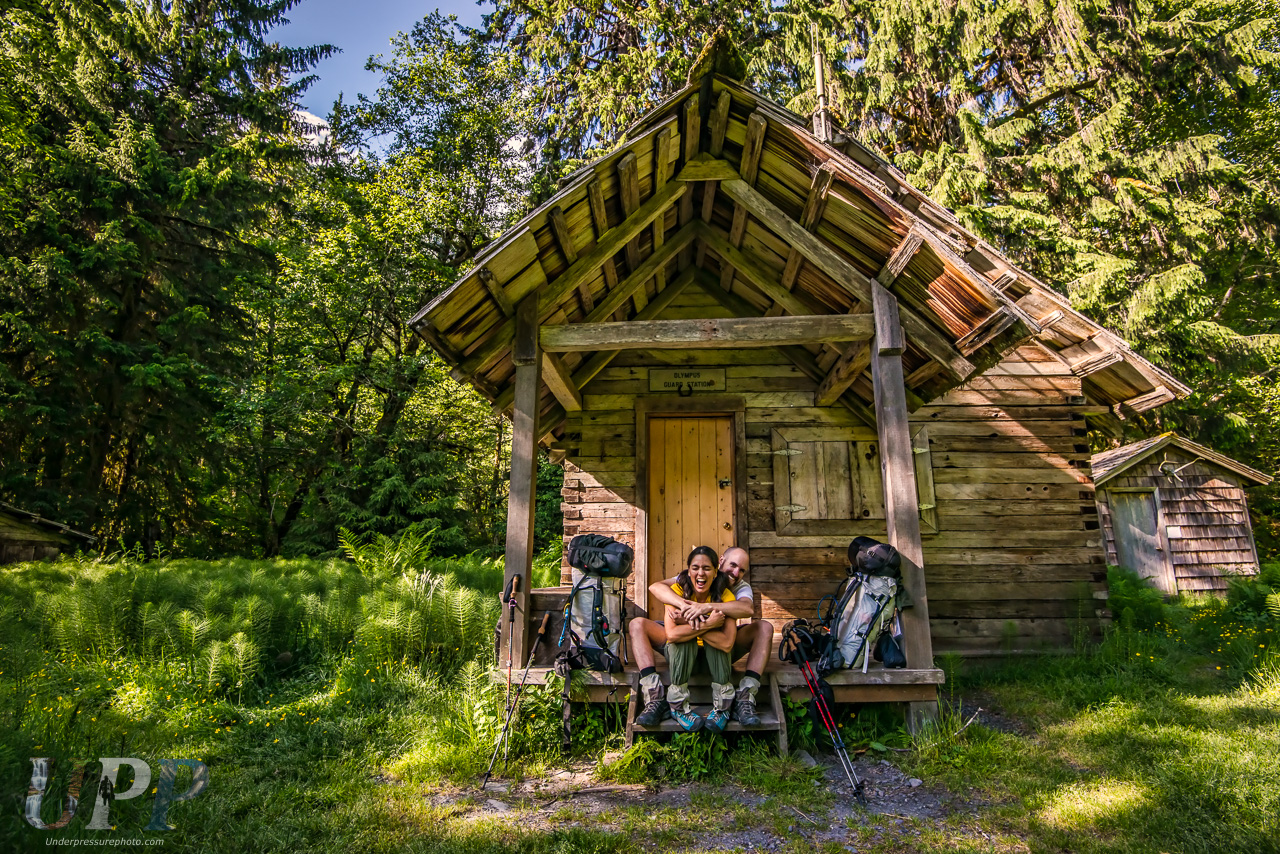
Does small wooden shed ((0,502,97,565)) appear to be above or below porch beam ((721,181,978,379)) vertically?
below

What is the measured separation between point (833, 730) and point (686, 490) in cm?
319

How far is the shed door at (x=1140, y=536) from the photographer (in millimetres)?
12734

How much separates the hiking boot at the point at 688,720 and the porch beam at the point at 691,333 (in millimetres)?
2867

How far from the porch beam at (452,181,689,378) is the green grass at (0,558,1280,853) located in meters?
2.25

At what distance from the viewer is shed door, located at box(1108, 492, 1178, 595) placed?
1273 cm

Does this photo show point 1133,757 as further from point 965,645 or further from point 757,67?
point 757,67

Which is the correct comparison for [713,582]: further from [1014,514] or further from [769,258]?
[1014,514]

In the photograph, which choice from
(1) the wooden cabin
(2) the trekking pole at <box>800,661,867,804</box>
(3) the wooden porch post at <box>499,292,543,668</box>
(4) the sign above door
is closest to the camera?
(2) the trekking pole at <box>800,661,867,804</box>

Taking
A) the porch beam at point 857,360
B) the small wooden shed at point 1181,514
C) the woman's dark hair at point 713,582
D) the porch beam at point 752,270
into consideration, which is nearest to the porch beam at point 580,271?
the porch beam at point 752,270

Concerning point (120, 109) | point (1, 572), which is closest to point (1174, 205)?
point (1, 572)

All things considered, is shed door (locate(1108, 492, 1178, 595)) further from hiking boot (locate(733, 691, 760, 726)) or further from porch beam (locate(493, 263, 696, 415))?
hiking boot (locate(733, 691, 760, 726))

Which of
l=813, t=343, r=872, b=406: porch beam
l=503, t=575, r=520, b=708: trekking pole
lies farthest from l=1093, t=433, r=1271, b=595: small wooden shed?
l=503, t=575, r=520, b=708: trekking pole

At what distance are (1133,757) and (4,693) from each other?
709 cm

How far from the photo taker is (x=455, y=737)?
4191mm
